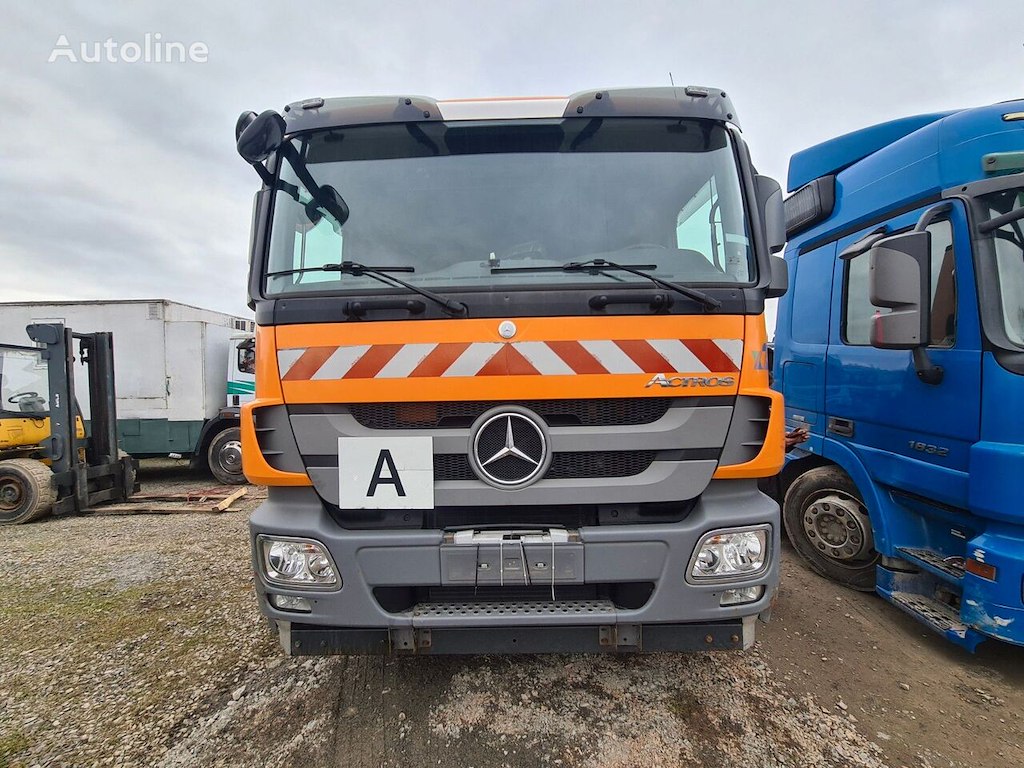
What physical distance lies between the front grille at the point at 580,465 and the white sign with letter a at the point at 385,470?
0.07m

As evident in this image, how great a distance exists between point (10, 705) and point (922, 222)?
5655mm

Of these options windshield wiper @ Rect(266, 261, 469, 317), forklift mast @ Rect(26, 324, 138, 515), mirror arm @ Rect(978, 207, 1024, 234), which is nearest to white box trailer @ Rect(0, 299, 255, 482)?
forklift mast @ Rect(26, 324, 138, 515)

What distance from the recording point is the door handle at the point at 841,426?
3.65 meters

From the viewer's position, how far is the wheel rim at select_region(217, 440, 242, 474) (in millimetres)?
8797

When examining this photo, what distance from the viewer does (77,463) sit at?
6727 millimetres

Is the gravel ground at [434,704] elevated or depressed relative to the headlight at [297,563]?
depressed

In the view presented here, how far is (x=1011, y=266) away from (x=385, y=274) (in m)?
3.21

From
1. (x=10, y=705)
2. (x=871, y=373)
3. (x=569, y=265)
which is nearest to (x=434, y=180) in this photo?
(x=569, y=265)

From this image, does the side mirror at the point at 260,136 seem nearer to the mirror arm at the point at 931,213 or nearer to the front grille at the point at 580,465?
the front grille at the point at 580,465

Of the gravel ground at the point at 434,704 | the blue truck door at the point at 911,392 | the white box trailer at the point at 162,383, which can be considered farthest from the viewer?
the white box trailer at the point at 162,383

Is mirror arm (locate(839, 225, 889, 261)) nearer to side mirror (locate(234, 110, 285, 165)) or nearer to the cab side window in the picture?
the cab side window

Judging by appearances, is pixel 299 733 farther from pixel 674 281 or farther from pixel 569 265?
pixel 674 281

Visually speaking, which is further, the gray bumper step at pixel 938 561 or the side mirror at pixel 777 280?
the gray bumper step at pixel 938 561

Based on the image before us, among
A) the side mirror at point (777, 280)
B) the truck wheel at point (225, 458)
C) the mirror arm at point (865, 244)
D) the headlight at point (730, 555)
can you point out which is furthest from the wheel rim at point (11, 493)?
the mirror arm at point (865, 244)
